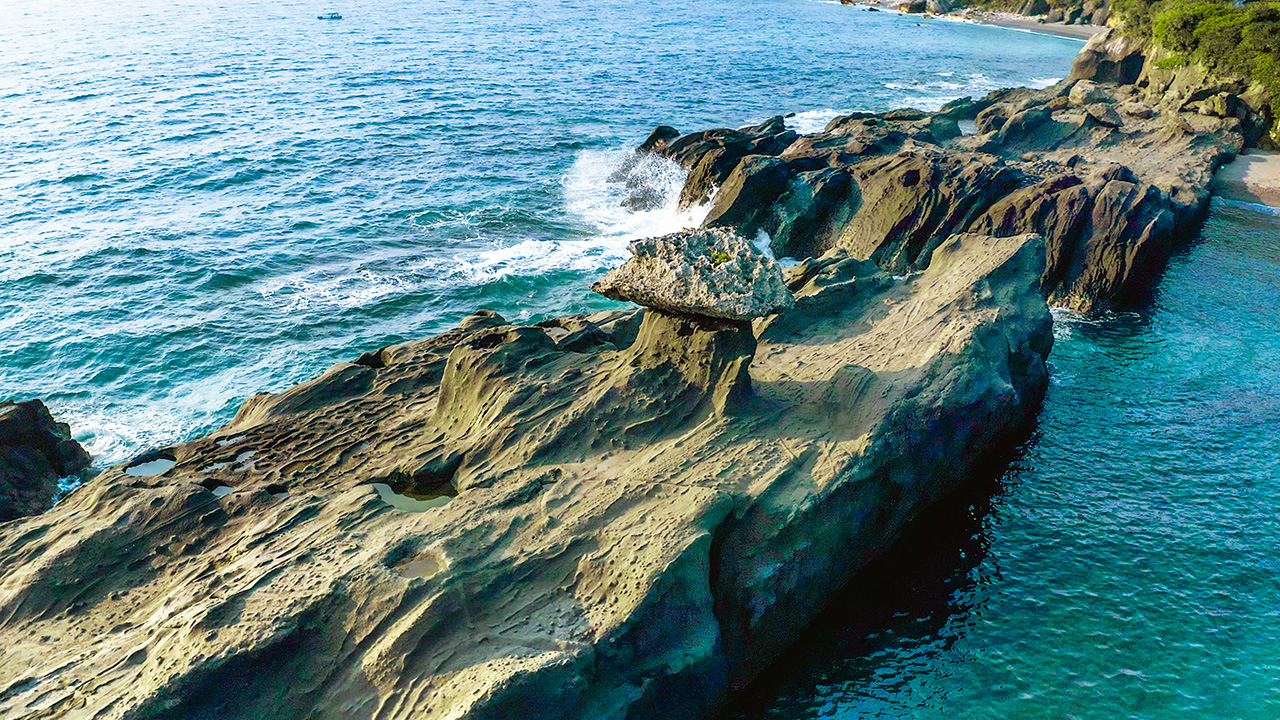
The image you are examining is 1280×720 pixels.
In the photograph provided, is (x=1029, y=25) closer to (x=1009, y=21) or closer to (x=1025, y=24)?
(x=1025, y=24)

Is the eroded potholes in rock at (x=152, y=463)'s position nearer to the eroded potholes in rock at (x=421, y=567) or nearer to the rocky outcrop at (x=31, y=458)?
the rocky outcrop at (x=31, y=458)

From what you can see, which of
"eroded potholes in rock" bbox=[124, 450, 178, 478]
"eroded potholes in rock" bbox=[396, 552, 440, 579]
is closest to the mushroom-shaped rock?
"eroded potholes in rock" bbox=[396, 552, 440, 579]

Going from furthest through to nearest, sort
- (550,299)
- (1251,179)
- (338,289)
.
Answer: (1251,179)
(338,289)
(550,299)

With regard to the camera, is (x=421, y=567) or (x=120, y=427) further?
(x=120, y=427)

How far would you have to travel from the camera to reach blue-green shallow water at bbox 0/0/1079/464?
92.7 feet

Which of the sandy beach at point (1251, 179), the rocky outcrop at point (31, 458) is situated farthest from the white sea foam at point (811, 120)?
the rocky outcrop at point (31, 458)

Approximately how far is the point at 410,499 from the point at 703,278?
7.45 meters

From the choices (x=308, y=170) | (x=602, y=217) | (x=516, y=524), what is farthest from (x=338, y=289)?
(x=516, y=524)

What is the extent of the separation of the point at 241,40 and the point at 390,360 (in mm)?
71919

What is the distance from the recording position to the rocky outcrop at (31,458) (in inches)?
758

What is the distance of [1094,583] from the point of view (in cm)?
1766

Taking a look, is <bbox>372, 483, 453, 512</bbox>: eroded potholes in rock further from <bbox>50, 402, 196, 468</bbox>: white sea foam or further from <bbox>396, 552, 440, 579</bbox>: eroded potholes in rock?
<bbox>50, 402, 196, 468</bbox>: white sea foam

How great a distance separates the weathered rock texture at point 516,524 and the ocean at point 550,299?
7.41 feet

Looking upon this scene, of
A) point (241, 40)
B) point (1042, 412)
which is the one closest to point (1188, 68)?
point (1042, 412)
